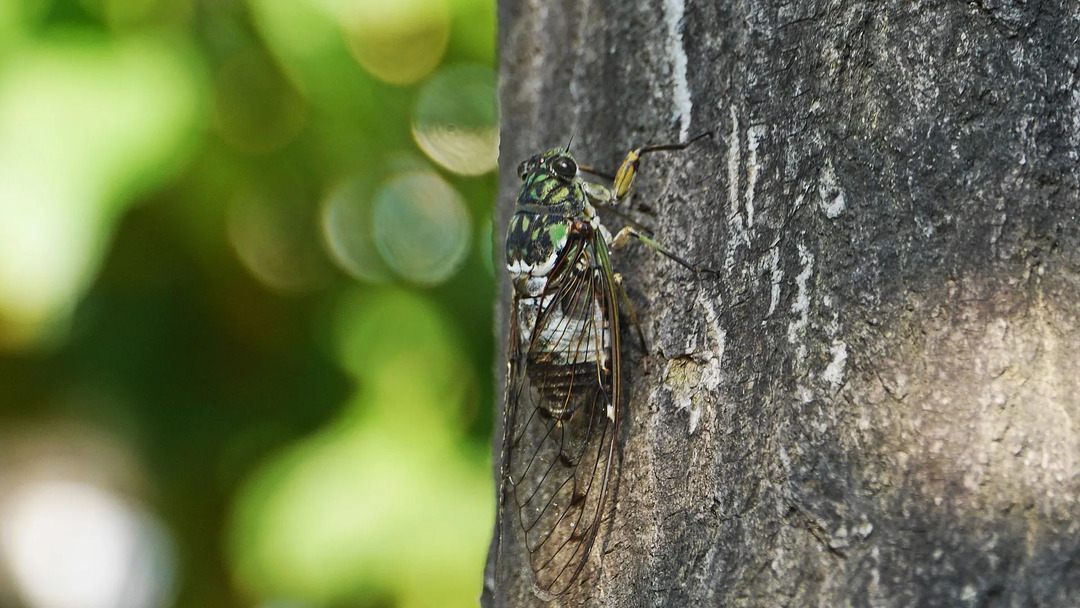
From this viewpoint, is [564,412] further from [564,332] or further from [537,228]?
[537,228]

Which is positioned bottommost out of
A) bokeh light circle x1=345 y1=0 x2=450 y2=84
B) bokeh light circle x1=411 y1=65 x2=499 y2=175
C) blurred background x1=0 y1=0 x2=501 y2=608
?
blurred background x1=0 y1=0 x2=501 y2=608

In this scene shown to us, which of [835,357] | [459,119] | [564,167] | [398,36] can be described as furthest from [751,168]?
[459,119]

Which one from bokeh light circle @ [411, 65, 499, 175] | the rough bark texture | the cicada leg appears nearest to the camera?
the rough bark texture

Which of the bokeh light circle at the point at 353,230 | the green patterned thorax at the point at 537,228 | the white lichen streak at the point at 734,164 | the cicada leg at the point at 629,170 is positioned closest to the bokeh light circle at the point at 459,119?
the bokeh light circle at the point at 353,230

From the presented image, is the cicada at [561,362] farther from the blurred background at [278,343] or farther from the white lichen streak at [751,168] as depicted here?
the blurred background at [278,343]

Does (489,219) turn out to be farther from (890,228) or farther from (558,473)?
(890,228)

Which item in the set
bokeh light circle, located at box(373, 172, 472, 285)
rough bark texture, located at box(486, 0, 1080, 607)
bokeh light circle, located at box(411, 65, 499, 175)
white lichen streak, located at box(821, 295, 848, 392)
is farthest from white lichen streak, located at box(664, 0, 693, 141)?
bokeh light circle, located at box(373, 172, 472, 285)

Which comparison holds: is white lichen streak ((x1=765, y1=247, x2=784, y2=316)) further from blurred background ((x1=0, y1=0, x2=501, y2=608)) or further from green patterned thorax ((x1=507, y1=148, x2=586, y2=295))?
blurred background ((x1=0, y1=0, x2=501, y2=608))

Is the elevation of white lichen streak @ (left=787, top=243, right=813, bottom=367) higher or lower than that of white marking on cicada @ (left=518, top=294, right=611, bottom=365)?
higher
